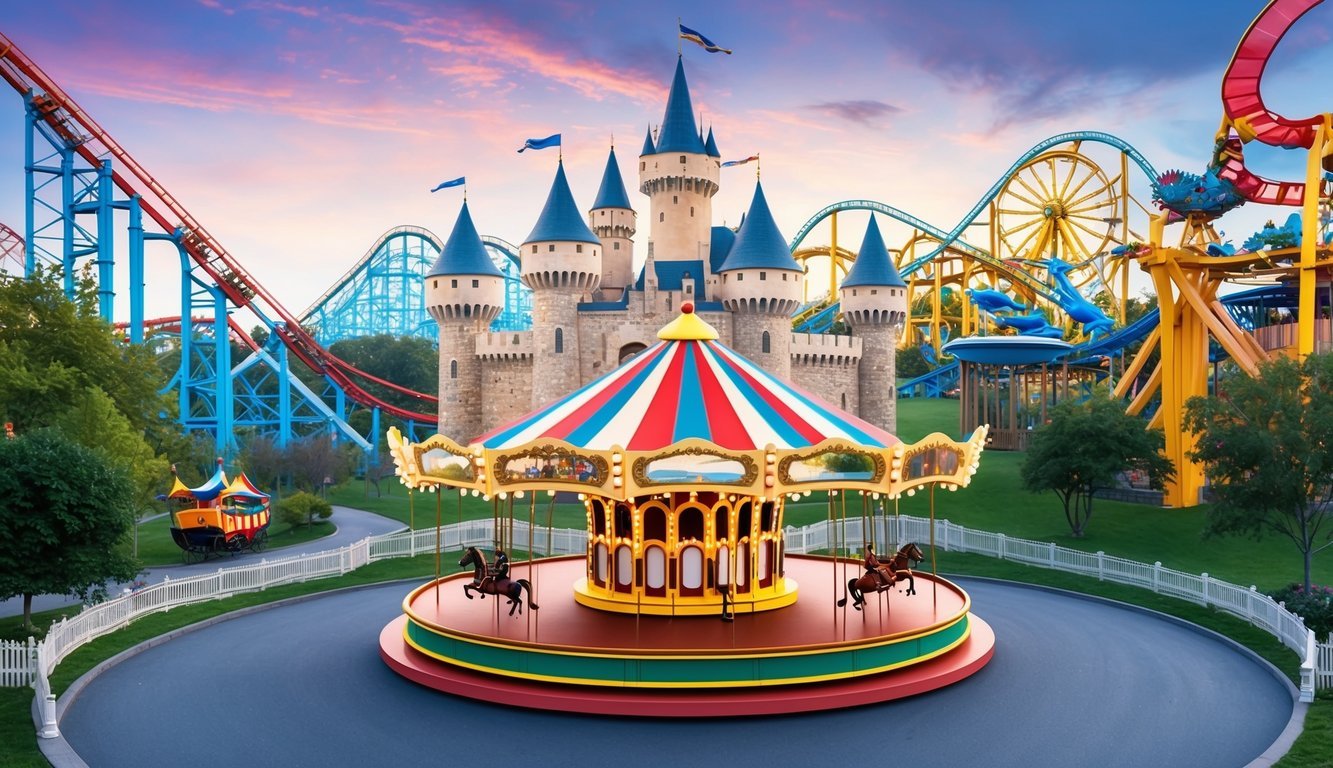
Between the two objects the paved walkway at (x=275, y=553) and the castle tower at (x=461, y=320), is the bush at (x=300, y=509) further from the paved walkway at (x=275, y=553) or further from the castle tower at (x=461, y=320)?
the castle tower at (x=461, y=320)

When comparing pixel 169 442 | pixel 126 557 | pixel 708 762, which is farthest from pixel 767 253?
pixel 708 762

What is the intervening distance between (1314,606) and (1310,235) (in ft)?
46.4

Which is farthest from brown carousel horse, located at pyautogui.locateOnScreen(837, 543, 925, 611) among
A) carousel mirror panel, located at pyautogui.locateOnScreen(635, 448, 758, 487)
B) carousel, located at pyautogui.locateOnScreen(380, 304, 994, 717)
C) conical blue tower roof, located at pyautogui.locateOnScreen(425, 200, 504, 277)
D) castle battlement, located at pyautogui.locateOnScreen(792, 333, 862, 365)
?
conical blue tower roof, located at pyautogui.locateOnScreen(425, 200, 504, 277)

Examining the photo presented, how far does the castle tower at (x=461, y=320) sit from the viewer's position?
1660 inches

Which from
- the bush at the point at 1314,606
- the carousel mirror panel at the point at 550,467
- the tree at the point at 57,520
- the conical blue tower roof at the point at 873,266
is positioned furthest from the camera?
the conical blue tower roof at the point at 873,266

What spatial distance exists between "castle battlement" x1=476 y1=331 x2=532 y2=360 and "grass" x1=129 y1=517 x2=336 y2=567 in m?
11.5

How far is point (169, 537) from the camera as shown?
2898 cm

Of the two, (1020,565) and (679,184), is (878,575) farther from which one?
(679,184)

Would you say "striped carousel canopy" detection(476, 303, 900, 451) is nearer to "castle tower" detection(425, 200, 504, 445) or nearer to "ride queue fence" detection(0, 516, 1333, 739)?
"ride queue fence" detection(0, 516, 1333, 739)

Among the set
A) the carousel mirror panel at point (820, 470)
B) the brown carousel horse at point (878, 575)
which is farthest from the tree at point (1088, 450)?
the carousel mirror panel at point (820, 470)

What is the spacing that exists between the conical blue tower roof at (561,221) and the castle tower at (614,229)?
407 cm

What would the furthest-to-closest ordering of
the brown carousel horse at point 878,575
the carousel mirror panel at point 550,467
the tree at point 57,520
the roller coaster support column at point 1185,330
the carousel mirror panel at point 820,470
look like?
1. the roller coaster support column at point 1185,330
2. the tree at point 57,520
3. the brown carousel horse at point 878,575
4. the carousel mirror panel at point 820,470
5. the carousel mirror panel at point 550,467

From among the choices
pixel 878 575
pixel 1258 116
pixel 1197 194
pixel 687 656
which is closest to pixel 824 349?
pixel 1197 194

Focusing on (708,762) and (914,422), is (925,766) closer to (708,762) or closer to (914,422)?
(708,762)
